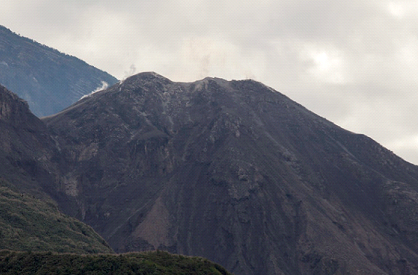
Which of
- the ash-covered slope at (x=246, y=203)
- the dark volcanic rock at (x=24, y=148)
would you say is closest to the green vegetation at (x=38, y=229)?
the dark volcanic rock at (x=24, y=148)

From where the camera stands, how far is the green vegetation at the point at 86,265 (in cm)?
7381

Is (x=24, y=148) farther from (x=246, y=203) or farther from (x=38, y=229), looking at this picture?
(x=246, y=203)

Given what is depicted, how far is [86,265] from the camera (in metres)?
74.8

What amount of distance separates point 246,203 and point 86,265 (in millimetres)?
99202

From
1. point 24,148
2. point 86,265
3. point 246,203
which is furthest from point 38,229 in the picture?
point 246,203

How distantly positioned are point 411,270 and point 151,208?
7780 cm

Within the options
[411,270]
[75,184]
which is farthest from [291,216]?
[75,184]

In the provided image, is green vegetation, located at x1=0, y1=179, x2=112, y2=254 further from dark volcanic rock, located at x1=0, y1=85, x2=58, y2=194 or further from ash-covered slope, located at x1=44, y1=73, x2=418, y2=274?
ash-covered slope, located at x1=44, y1=73, x2=418, y2=274

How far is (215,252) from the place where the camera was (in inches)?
6147

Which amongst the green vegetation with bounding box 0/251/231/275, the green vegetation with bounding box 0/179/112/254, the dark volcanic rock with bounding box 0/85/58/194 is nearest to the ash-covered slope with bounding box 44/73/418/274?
the dark volcanic rock with bounding box 0/85/58/194

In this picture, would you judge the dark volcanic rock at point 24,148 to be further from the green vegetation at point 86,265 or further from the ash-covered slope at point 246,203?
the green vegetation at point 86,265

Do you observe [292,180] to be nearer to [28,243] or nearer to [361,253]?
[361,253]

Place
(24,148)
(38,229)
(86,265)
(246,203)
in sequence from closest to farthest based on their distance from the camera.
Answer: (86,265) < (38,229) < (246,203) < (24,148)

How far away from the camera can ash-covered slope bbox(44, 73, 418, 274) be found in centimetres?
15350
